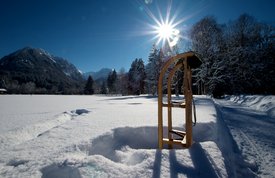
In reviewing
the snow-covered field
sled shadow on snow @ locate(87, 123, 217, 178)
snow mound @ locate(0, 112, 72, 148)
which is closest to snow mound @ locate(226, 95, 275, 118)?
the snow-covered field

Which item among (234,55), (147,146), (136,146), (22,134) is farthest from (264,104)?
(234,55)

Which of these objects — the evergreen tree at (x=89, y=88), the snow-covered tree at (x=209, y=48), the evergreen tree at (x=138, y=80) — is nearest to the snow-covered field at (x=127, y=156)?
the snow-covered tree at (x=209, y=48)

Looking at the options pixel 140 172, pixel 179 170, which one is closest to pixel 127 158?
pixel 140 172

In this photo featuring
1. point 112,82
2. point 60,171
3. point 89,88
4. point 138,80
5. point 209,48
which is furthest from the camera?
point 112,82

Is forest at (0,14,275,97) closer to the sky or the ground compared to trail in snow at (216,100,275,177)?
closer to the sky

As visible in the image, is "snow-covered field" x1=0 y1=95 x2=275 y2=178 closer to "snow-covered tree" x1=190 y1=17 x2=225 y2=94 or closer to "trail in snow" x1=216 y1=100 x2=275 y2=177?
"trail in snow" x1=216 y1=100 x2=275 y2=177

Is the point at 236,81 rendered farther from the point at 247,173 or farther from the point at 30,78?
the point at 30,78

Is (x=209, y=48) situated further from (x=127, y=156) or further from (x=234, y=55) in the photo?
(x=127, y=156)

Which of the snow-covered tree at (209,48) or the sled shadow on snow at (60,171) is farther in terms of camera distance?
the snow-covered tree at (209,48)

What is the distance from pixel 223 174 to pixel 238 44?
3255 centimetres

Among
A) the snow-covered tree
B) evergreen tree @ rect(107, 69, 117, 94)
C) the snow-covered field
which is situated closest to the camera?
the snow-covered field

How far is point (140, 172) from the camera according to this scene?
2314 millimetres

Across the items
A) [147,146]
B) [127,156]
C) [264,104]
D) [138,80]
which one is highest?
[138,80]

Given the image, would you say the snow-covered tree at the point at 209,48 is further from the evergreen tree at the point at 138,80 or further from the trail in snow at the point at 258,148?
the evergreen tree at the point at 138,80
